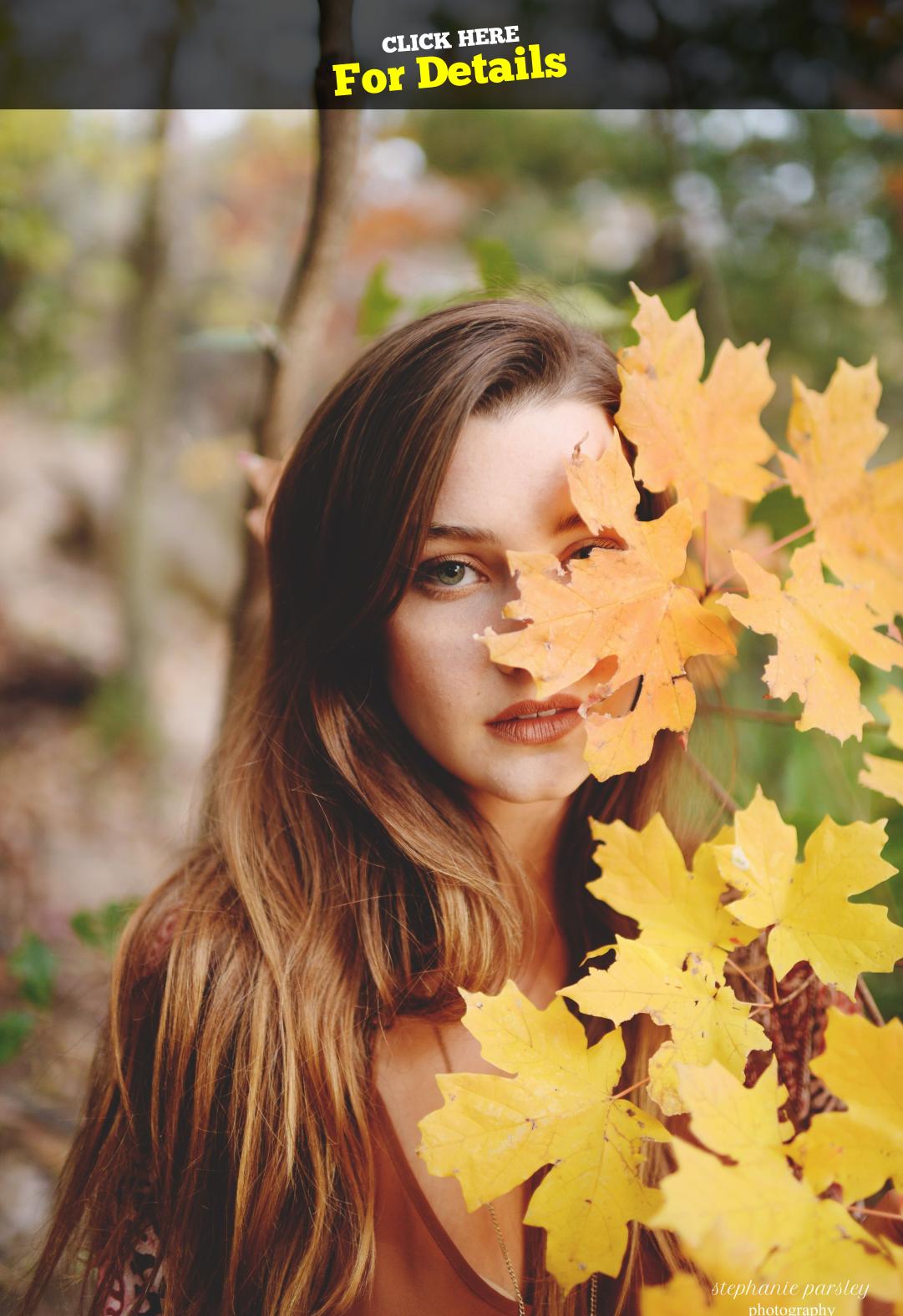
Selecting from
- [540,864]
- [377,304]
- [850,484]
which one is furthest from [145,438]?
[850,484]

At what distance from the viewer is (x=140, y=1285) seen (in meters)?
1.06

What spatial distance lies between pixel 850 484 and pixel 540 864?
2.13 feet

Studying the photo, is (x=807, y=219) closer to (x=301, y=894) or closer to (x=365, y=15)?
(x=365, y=15)

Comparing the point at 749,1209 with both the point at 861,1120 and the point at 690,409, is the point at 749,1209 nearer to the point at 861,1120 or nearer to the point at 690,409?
the point at 861,1120

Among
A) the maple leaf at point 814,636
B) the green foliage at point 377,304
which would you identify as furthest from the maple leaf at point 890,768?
the green foliage at point 377,304

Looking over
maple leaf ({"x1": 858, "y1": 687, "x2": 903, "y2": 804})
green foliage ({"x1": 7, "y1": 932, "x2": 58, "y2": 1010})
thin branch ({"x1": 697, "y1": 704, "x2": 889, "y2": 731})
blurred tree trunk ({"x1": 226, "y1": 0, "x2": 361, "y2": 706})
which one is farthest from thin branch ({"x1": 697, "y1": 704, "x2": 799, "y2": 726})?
green foliage ({"x1": 7, "y1": 932, "x2": 58, "y2": 1010})

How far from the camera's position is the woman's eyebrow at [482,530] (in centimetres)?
93

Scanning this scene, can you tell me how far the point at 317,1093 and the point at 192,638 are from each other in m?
5.12

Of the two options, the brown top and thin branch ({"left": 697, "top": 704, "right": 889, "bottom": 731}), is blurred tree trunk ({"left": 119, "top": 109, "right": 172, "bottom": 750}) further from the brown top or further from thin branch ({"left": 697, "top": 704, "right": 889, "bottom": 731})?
thin branch ({"left": 697, "top": 704, "right": 889, "bottom": 731})

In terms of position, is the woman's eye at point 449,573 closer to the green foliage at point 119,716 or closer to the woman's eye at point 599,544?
the woman's eye at point 599,544

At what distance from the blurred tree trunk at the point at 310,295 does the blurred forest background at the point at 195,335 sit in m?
0.02

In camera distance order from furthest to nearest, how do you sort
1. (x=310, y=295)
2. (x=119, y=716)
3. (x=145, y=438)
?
(x=145, y=438) → (x=119, y=716) → (x=310, y=295)

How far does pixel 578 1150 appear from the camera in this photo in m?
0.75

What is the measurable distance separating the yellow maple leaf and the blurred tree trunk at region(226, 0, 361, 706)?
112cm
